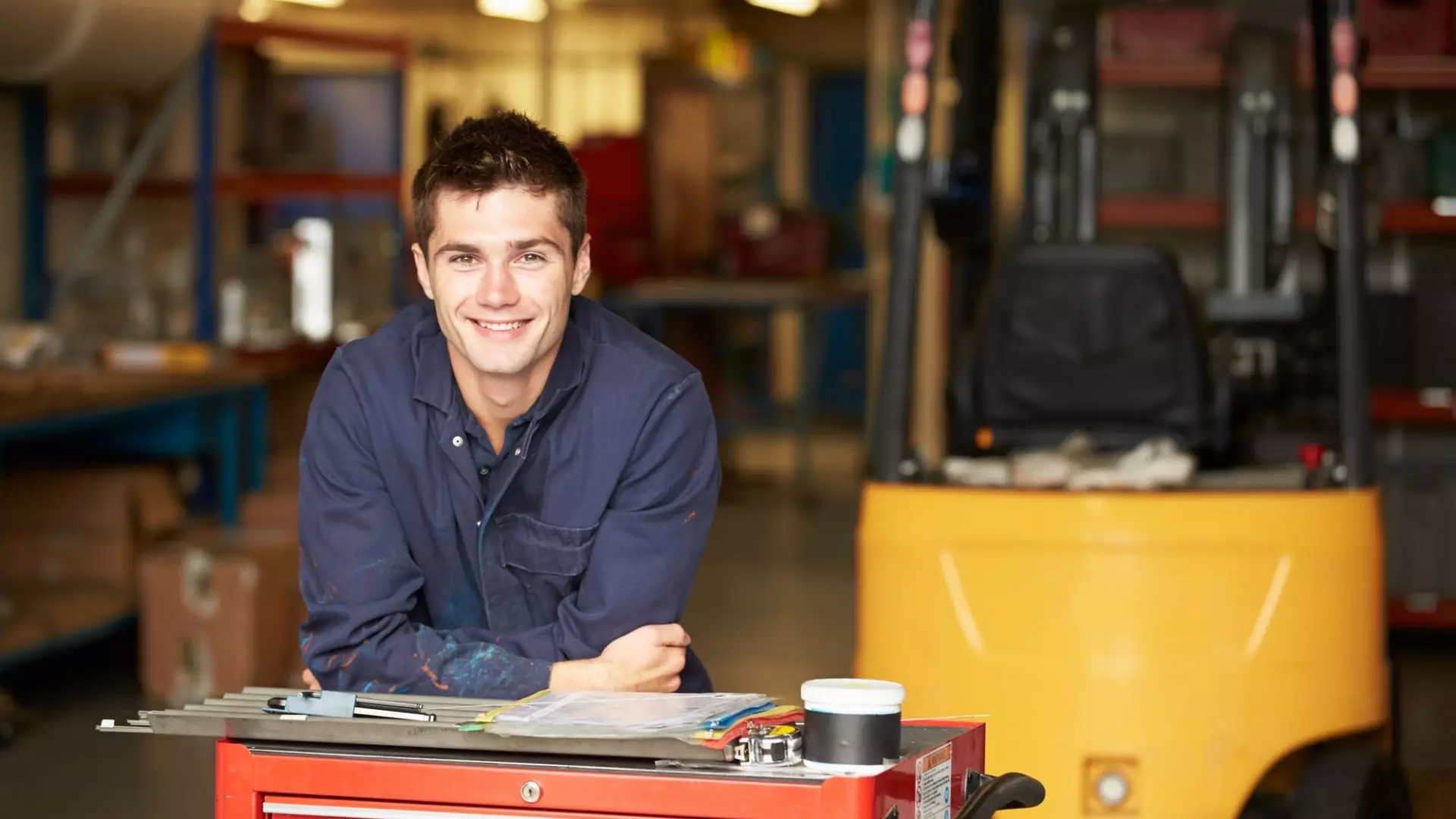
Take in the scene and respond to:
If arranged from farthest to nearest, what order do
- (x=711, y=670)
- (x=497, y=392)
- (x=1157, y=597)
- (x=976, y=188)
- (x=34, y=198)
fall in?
(x=34, y=198)
(x=711, y=670)
(x=976, y=188)
(x=1157, y=597)
(x=497, y=392)

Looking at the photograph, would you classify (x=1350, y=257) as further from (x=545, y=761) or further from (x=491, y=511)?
(x=545, y=761)

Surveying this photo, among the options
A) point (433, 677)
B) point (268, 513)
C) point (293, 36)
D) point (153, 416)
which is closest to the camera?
point (433, 677)

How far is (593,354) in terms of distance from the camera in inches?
114

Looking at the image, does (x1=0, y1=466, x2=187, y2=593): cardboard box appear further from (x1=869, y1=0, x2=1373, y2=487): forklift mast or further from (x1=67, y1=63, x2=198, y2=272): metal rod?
(x1=869, y1=0, x2=1373, y2=487): forklift mast

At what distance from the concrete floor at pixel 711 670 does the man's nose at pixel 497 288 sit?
2689mm

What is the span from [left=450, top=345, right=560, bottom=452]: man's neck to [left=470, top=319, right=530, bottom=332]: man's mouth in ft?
0.28

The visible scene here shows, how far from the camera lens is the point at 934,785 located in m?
2.13

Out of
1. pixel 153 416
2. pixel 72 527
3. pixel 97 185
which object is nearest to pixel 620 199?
pixel 97 185

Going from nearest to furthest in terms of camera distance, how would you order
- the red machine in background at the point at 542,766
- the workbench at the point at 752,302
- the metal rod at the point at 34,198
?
the red machine in background at the point at 542,766 < the metal rod at the point at 34,198 < the workbench at the point at 752,302

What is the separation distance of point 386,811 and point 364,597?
2.41 ft

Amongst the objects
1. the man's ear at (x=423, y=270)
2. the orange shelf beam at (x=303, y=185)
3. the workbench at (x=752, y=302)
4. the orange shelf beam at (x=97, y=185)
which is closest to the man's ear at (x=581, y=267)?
the man's ear at (x=423, y=270)

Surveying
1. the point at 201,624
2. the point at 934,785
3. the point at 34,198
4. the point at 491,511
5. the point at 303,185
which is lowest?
the point at 201,624

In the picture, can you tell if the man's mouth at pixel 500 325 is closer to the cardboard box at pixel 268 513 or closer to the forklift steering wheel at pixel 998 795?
the forklift steering wheel at pixel 998 795

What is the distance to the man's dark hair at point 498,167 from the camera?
8.84 feet
